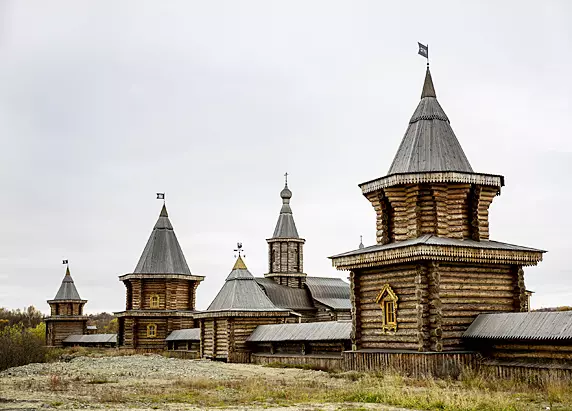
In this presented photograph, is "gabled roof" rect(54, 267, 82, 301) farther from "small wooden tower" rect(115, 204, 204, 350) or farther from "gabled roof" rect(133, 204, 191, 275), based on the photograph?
"gabled roof" rect(133, 204, 191, 275)

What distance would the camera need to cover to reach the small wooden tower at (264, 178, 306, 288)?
53.2 meters

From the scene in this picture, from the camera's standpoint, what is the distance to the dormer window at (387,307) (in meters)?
24.5

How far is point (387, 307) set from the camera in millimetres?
24875

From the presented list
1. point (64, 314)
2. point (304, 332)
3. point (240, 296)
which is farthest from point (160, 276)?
point (64, 314)

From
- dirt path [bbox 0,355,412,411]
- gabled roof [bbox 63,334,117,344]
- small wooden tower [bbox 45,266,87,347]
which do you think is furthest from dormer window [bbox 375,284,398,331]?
small wooden tower [bbox 45,266,87,347]

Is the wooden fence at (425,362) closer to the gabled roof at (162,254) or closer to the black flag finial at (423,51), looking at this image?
the black flag finial at (423,51)

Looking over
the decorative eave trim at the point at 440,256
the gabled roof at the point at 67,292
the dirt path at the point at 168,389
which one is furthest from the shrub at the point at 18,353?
the gabled roof at the point at 67,292

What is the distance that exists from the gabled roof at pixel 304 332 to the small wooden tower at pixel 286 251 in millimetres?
18211

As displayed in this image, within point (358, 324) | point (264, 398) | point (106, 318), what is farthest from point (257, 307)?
point (106, 318)

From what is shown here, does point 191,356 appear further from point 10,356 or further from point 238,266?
point 10,356

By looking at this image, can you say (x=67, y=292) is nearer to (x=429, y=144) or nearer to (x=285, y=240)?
(x=285, y=240)

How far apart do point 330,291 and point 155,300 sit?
14.7 meters

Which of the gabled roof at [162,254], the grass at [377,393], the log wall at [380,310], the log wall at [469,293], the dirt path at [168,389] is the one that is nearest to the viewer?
the grass at [377,393]

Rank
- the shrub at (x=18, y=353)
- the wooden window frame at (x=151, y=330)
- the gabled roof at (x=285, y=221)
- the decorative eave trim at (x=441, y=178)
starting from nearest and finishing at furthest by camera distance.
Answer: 1. the decorative eave trim at (x=441, y=178)
2. the shrub at (x=18, y=353)
3. the wooden window frame at (x=151, y=330)
4. the gabled roof at (x=285, y=221)
